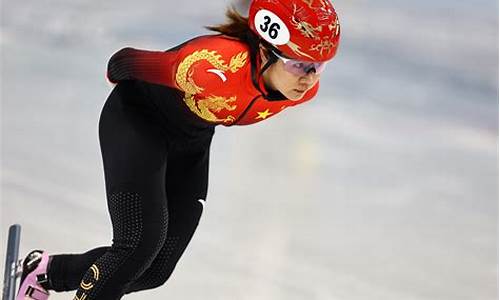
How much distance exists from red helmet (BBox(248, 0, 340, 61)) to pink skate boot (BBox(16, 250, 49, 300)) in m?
0.87

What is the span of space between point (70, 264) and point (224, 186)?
1.09 m

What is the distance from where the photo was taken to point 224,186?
3918 millimetres

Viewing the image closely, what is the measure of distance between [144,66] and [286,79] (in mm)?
361

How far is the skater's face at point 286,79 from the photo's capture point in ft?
8.54

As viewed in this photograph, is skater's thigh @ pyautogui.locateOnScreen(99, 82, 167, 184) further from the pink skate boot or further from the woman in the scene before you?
the pink skate boot

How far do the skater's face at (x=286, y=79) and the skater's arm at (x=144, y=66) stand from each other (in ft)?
0.72

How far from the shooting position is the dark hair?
2641mm

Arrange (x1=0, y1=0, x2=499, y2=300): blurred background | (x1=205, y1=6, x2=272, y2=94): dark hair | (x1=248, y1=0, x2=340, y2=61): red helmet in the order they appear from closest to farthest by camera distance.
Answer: (x1=248, y1=0, x2=340, y2=61): red helmet → (x1=205, y1=6, x2=272, y2=94): dark hair → (x1=0, y1=0, x2=499, y2=300): blurred background

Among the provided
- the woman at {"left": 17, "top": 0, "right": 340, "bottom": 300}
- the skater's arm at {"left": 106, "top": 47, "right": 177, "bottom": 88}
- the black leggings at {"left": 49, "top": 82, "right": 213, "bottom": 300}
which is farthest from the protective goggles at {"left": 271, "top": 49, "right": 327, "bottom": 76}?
the black leggings at {"left": 49, "top": 82, "right": 213, "bottom": 300}

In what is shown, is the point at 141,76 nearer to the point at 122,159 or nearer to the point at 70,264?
the point at 122,159

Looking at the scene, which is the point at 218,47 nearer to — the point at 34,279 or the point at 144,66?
the point at 144,66

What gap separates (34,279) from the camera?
116 inches

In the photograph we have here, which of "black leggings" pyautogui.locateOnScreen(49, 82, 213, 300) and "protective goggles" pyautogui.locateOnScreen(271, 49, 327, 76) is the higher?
"protective goggles" pyautogui.locateOnScreen(271, 49, 327, 76)

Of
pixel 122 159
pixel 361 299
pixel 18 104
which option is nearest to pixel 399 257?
pixel 361 299
